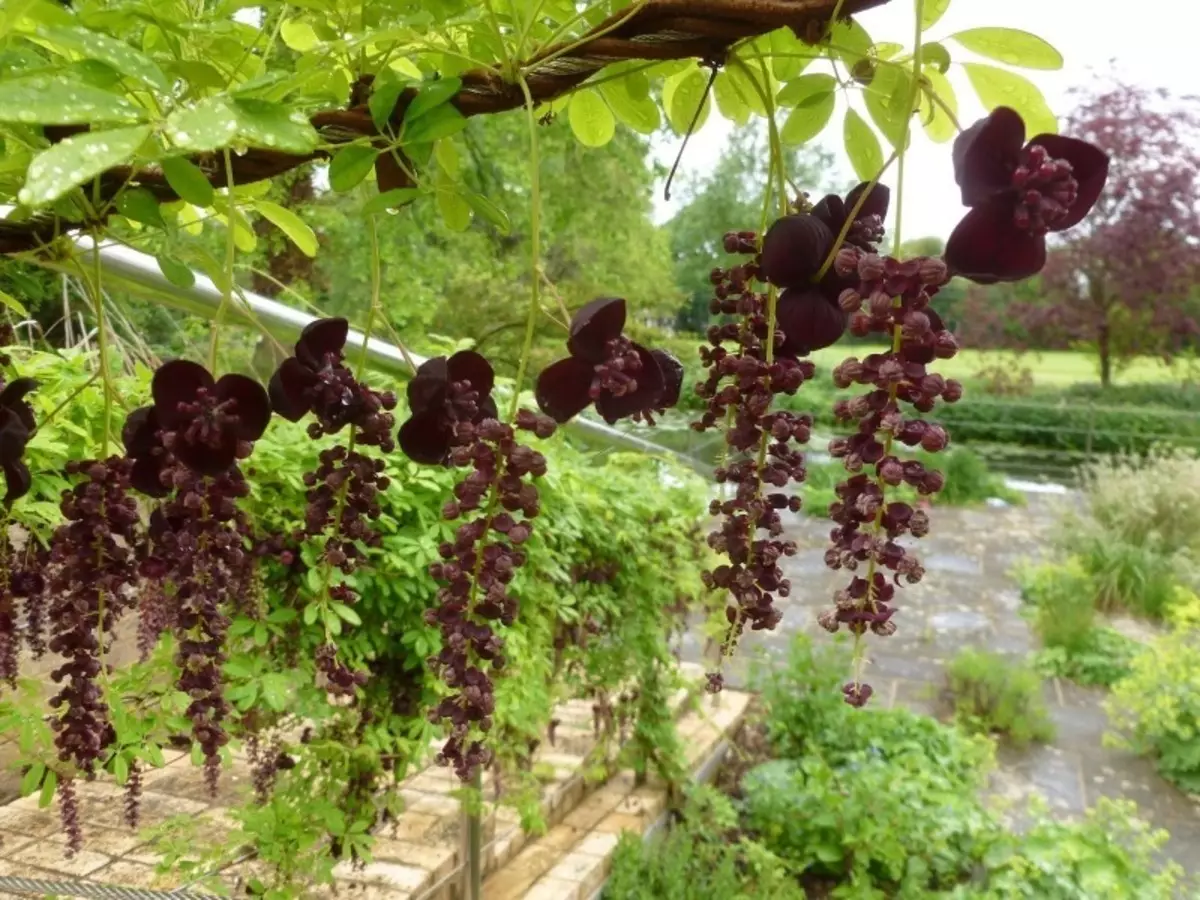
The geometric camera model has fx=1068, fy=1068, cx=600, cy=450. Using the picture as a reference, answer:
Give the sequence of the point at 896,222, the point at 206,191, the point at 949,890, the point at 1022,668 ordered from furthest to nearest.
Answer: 1. the point at 1022,668
2. the point at 949,890
3. the point at 206,191
4. the point at 896,222

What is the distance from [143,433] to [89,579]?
0.33 ft

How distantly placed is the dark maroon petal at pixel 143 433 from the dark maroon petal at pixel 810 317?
0.27 metres

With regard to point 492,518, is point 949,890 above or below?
below

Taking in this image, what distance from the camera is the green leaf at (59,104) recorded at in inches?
11.3

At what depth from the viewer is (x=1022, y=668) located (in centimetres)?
457

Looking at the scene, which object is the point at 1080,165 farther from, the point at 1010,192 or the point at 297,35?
the point at 297,35

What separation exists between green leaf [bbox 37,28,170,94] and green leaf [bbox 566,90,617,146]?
1.17 feet

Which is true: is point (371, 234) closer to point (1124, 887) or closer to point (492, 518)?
point (492, 518)

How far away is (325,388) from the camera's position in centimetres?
43

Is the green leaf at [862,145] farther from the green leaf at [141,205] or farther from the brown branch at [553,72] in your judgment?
the green leaf at [141,205]

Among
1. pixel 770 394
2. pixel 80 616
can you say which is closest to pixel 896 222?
pixel 770 394

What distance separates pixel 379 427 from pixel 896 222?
0.73ft

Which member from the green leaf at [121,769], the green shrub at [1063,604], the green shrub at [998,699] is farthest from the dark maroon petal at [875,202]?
the green shrub at [1063,604]

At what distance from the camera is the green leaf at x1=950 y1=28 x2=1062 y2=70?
45 centimetres
